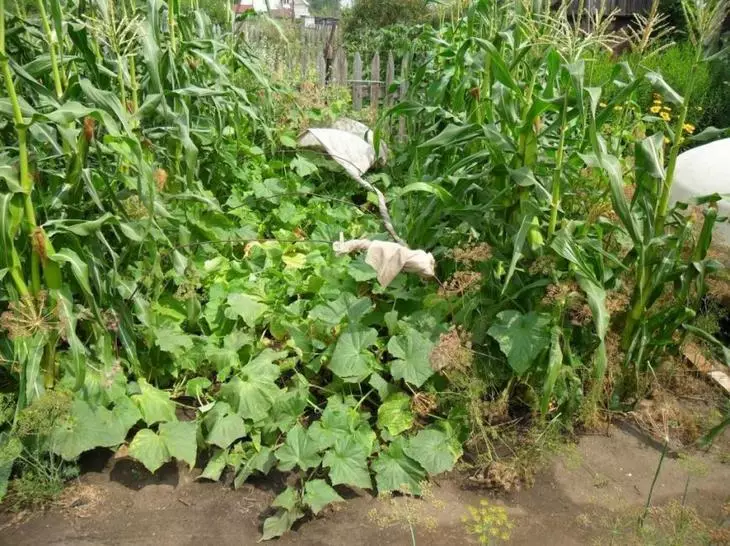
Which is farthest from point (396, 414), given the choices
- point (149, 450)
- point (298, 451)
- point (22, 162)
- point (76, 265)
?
point (22, 162)

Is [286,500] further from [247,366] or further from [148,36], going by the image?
[148,36]

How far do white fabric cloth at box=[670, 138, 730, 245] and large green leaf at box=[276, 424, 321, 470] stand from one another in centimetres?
249

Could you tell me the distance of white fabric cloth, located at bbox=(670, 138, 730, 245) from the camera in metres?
3.50

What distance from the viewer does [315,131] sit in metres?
4.79

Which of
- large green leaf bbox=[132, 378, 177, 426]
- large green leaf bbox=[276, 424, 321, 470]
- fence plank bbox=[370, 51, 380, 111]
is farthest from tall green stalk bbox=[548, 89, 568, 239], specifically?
fence plank bbox=[370, 51, 380, 111]

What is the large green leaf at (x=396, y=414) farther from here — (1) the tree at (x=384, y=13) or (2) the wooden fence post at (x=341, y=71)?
(1) the tree at (x=384, y=13)

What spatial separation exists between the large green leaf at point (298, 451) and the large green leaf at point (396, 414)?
0.36m

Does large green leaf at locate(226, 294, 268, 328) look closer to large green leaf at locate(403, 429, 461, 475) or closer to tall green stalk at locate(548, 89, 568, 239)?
large green leaf at locate(403, 429, 461, 475)

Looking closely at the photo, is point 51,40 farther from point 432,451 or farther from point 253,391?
point 432,451

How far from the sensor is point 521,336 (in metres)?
2.63

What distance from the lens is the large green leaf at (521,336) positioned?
8.52ft

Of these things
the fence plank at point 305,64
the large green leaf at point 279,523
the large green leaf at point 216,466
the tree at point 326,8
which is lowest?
the large green leaf at point 279,523

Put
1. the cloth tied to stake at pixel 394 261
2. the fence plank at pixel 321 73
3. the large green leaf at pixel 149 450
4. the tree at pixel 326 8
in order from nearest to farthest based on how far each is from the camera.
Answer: the large green leaf at pixel 149 450 < the cloth tied to stake at pixel 394 261 < the fence plank at pixel 321 73 < the tree at pixel 326 8

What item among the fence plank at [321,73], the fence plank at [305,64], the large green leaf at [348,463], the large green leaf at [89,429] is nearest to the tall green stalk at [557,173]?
the large green leaf at [348,463]
